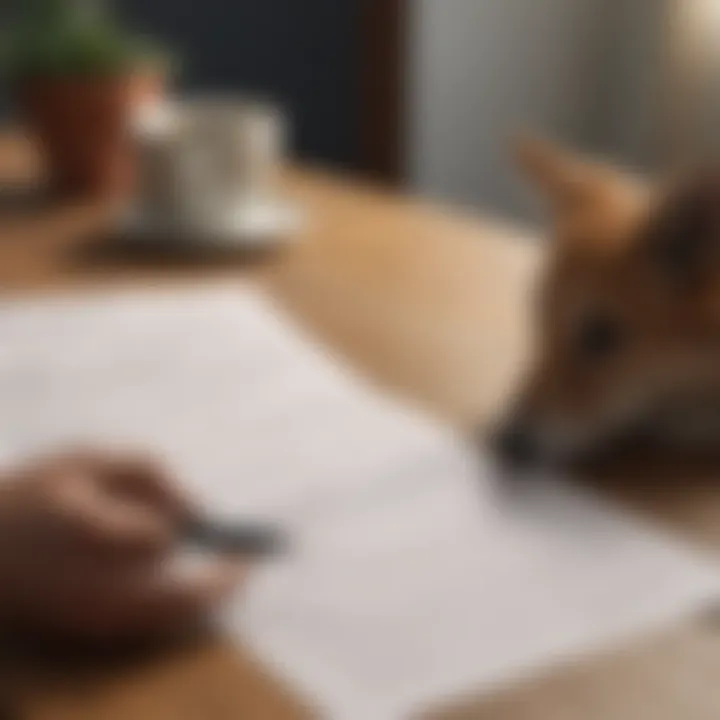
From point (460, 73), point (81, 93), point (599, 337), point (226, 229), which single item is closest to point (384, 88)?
point (460, 73)

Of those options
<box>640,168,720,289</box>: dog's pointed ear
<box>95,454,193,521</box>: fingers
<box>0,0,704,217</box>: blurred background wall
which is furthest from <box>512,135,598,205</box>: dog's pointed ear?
<box>0,0,704,217</box>: blurred background wall

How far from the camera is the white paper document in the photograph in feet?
1.94

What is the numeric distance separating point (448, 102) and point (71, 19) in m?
1.01

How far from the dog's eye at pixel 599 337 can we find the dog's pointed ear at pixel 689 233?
4 cm

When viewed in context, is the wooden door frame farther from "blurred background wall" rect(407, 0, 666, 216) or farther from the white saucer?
the white saucer

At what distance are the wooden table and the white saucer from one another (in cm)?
3

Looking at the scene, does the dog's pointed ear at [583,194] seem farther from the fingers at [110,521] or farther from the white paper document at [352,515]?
the fingers at [110,521]

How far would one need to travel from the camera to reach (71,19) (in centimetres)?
151

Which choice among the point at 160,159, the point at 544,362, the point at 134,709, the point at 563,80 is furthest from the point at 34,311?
the point at 563,80

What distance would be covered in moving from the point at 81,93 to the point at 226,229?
267 millimetres

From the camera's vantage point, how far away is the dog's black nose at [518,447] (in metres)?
0.79

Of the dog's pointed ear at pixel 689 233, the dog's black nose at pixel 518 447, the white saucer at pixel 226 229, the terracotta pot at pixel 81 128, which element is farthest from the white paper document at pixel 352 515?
the terracotta pot at pixel 81 128

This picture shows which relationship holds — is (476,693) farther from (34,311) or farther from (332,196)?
(332,196)

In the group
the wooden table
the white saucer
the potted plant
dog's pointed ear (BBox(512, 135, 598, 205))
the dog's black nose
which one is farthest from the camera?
the potted plant
